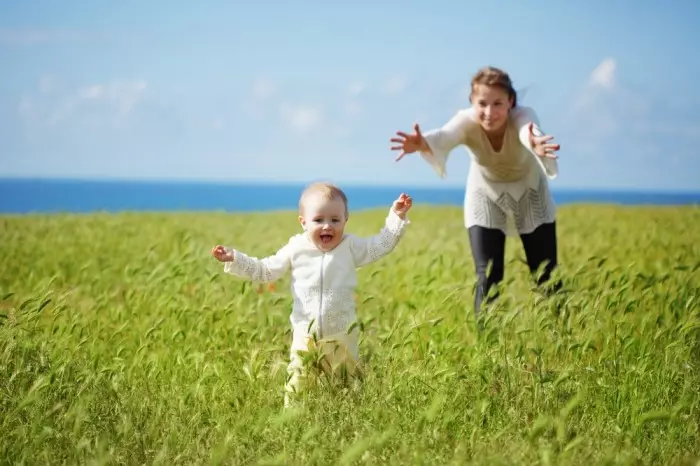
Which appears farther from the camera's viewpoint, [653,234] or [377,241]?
[653,234]

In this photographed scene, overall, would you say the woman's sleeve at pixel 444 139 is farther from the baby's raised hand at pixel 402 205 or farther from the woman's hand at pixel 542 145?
the baby's raised hand at pixel 402 205

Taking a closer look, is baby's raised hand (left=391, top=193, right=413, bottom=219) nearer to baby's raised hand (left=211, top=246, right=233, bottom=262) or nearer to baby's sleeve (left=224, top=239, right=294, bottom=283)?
baby's sleeve (left=224, top=239, right=294, bottom=283)

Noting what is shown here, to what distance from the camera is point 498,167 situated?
17.3 feet

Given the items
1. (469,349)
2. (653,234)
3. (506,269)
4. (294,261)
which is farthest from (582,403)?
(653,234)

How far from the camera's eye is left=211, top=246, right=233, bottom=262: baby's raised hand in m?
3.88

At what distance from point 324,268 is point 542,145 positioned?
1.67m

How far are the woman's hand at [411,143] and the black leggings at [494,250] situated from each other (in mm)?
793

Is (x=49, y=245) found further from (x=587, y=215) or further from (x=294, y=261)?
(x=587, y=215)

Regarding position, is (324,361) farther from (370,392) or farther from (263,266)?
(263,266)

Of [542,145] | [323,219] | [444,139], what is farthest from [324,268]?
[542,145]

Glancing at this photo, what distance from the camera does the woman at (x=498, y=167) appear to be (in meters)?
4.91

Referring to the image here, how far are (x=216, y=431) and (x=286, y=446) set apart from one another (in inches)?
18.1

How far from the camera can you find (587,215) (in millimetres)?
15742

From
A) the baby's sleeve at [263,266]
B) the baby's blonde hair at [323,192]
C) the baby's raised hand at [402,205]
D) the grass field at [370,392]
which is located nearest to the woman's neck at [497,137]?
the grass field at [370,392]
